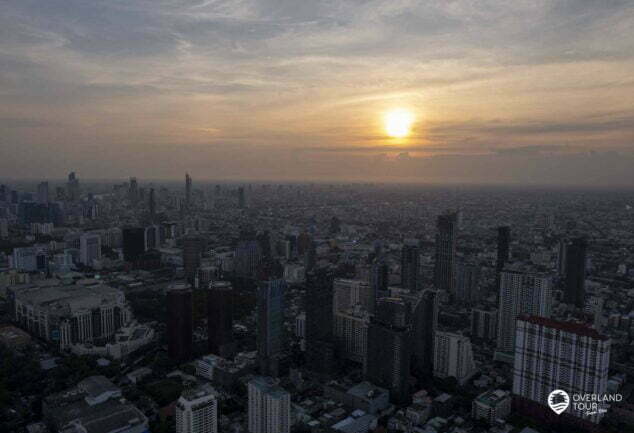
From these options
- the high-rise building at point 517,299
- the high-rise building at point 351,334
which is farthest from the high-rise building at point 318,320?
the high-rise building at point 517,299

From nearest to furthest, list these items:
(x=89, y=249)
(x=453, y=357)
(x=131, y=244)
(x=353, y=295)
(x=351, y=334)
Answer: (x=453, y=357) → (x=351, y=334) → (x=353, y=295) → (x=131, y=244) → (x=89, y=249)

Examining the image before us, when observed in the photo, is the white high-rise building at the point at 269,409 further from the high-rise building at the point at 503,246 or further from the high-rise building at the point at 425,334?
the high-rise building at the point at 503,246

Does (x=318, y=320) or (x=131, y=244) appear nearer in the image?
(x=318, y=320)

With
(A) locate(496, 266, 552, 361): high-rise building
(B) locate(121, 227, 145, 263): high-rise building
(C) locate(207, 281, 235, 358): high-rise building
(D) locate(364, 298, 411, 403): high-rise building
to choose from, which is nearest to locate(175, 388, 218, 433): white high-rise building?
(D) locate(364, 298, 411, 403): high-rise building

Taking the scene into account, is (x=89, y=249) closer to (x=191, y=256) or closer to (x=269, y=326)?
(x=191, y=256)

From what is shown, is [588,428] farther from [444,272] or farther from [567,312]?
[444,272]

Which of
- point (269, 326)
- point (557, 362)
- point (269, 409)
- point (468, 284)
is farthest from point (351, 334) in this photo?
point (468, 284)
